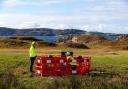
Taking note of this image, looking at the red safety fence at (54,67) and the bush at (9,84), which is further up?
the bush at (9,84)

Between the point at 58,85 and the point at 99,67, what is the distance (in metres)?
15.3

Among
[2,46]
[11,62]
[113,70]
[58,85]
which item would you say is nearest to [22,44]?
[2,46]

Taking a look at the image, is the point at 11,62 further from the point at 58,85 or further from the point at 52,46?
the point at 52,46

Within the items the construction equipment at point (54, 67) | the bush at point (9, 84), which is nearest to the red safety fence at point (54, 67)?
the construction equipment at point (54, 67)

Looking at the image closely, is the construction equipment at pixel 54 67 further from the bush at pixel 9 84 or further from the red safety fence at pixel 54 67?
the bush at pixel 9 84

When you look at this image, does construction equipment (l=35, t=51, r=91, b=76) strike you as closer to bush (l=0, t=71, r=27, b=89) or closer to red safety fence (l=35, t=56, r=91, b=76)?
red safety fence (l=35, t=56, r=91, b=76)

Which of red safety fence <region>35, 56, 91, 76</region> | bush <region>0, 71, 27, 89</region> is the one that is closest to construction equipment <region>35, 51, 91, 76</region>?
red safety fence <region>35, 56, 91, 76</region>

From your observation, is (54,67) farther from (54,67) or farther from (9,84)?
(9,84)

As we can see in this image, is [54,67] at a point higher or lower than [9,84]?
lower

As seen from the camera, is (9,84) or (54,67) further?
(54,67)

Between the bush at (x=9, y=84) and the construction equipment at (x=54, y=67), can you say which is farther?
the construction equipment at (x=54, y=67)

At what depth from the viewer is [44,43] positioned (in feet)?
243

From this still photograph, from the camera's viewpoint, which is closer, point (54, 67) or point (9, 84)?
point (9, 84)

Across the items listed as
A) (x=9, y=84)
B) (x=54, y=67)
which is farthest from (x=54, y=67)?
(x=9, y=84)
